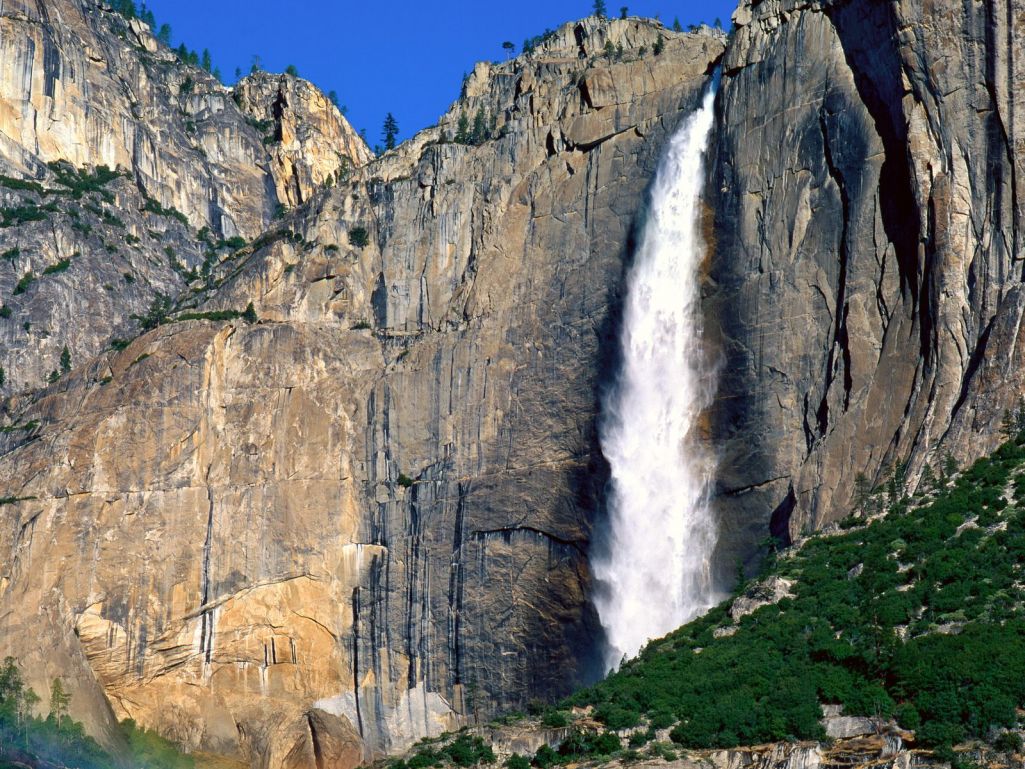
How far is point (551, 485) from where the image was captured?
278 feet

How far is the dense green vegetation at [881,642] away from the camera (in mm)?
57281

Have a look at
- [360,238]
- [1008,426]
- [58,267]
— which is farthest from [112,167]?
[1008,426]

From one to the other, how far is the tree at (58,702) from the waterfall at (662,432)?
2314 centimetres

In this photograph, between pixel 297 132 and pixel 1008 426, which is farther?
pixel 297 132

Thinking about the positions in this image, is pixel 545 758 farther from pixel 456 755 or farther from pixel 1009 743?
pixel 1009 743

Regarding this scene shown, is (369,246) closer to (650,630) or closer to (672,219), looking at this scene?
(672,219)

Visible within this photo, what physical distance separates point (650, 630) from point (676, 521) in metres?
4.64

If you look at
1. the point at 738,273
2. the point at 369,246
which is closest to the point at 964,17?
the point at 738,273

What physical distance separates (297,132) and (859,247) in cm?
6808

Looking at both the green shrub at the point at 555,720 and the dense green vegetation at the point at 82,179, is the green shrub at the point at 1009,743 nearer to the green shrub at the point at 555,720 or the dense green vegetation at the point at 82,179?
the green shrub at the point at 555,720

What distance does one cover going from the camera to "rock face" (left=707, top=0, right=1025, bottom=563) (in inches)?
2783

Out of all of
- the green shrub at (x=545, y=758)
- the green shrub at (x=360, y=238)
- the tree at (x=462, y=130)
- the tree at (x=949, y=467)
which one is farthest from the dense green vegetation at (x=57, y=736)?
the tree at (x=949, y=467)

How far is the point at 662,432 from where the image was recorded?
272 feet

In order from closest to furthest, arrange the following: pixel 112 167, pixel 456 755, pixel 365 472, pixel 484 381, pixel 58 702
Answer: pixel 456 755 < pixel 58 702 < pixel 484 381 < pixel 365 472 < pixel 112 167
